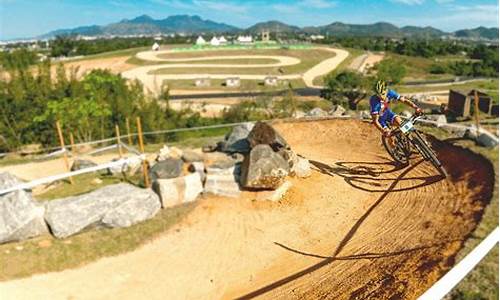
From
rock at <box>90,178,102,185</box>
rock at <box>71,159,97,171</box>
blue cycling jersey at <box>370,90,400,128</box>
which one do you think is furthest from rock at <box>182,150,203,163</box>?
rock at <box>71,159,97,171</box>

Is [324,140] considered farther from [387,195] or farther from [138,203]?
[138,203]

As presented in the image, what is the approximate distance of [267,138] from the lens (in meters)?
2.74

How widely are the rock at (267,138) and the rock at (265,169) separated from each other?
54 mm

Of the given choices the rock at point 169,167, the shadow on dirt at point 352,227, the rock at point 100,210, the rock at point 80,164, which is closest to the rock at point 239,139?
the shadow on dirt at point 352,227

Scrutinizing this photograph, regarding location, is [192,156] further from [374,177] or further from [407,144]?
[407,144]

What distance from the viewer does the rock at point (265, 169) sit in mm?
2508

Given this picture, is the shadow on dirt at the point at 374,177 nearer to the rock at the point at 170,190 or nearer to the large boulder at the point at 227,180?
the large boulder at the point at 227,180

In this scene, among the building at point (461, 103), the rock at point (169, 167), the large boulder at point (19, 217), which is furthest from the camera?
the large boulder at point (19, 217)

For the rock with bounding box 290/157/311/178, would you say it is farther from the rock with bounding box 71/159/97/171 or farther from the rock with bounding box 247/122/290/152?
the rock with bounding box 71/159/97/171

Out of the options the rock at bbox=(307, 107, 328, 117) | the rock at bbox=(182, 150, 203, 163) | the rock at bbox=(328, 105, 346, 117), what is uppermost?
the rock at bbox=(328, 105, 346, 117)

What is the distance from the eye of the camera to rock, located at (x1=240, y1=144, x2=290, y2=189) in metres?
2.51

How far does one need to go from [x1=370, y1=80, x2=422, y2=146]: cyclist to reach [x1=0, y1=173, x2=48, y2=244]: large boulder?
1015 cm

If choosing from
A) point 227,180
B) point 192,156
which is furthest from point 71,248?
point 227,180

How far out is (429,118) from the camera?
7.81 feet
